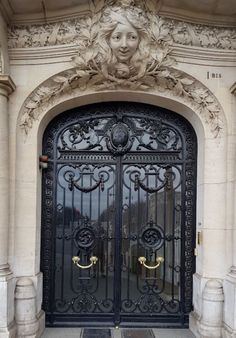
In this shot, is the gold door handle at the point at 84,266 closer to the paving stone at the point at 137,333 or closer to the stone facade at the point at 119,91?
the stone facade at the point at 119,91

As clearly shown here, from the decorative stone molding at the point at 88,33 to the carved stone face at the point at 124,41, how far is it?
0.38 m

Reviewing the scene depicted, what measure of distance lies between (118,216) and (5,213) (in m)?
1.70

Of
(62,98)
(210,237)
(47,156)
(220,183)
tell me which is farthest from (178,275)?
(62,98)

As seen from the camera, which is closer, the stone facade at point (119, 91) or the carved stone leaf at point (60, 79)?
the stone facade at point (119, 91)

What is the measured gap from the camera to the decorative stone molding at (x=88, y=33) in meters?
5.36

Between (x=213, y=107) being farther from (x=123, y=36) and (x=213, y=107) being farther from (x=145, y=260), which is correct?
(x=145, y=260)

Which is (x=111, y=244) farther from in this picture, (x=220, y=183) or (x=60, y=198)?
(x=220, y=183)

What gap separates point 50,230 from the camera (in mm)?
5941

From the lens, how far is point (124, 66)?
211 inches

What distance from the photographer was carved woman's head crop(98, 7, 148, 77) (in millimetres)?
5121

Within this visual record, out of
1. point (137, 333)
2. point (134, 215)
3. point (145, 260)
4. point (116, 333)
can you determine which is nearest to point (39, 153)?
point (134, 215)

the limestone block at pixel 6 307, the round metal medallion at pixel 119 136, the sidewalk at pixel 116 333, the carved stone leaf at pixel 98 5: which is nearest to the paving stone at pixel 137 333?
the sidewalk at pixel 116 333

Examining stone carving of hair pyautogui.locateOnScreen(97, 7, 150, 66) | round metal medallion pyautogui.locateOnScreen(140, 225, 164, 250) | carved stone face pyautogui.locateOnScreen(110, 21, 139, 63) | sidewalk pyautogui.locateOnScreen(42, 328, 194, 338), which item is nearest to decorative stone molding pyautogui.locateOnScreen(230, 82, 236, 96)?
stone carving of hair pyautogui.locateOnScreen(97, 7, 150, 66)

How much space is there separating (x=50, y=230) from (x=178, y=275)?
2.07m
